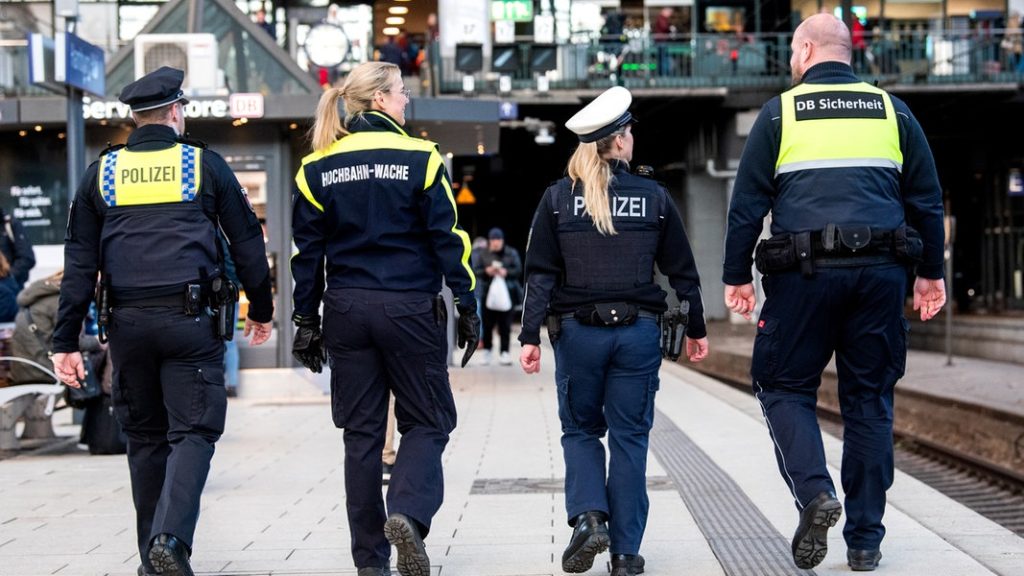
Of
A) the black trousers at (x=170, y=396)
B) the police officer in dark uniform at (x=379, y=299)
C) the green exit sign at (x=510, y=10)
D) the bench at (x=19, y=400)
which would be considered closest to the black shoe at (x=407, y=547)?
the police officer in dark uniform at (x=379, y=299)

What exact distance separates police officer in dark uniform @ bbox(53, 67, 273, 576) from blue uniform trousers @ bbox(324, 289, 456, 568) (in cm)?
47

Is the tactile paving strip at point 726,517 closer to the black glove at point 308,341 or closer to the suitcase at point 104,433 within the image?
the black glove at point 308,341

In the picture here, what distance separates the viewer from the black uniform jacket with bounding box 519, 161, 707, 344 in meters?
5.38

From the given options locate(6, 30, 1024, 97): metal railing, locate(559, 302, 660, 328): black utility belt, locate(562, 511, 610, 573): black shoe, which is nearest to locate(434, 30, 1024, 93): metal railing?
locate(6, 30, 1024, 97): metal railing

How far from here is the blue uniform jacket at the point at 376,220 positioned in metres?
5.10

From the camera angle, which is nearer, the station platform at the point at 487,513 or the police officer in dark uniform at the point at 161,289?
the police officer in dark uniform at the point at 161,289

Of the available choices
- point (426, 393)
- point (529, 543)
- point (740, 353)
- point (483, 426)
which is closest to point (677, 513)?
point (529, 543)

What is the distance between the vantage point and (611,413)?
536cm

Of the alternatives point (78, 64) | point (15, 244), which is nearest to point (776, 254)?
point (78, 64)

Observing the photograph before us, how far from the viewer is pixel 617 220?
17.7 feet

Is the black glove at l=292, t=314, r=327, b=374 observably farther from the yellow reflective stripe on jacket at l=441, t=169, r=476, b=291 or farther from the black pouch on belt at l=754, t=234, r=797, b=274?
the black pouch on belt at l=754, t=234, r=797, b=274

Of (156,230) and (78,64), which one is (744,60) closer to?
(78,64)

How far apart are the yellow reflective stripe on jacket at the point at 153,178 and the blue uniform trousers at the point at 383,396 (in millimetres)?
676

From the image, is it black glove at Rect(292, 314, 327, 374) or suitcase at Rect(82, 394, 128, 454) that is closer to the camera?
black glove at Rect(292, 314, 327, 374)
